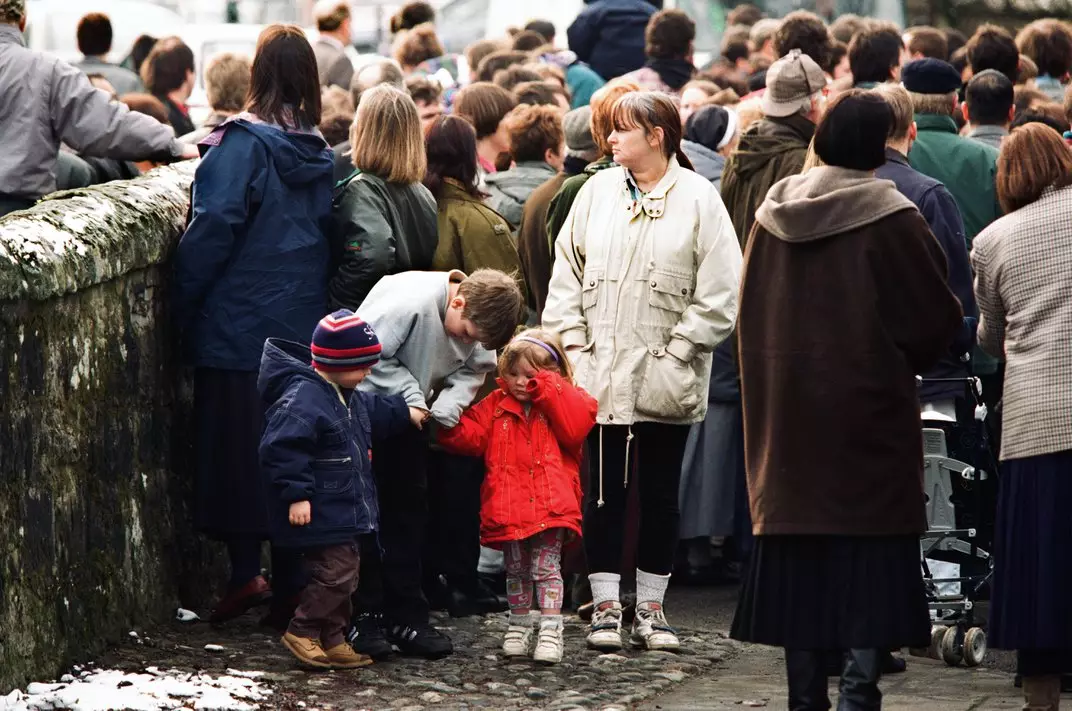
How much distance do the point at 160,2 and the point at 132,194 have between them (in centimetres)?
2111

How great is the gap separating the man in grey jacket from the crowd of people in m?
0.01

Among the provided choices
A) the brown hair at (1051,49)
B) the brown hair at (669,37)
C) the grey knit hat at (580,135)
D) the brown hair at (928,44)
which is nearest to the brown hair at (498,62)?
the brown hair at (669,37)

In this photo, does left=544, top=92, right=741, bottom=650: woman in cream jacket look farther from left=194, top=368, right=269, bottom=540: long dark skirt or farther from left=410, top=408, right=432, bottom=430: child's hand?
left=194, top=368, right=269, bottom=540: long dark skirt

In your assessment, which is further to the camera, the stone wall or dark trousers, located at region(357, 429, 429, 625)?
dark trousers, located at region(357, 429, 429, 625)

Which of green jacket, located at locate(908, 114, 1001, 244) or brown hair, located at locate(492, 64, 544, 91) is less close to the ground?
brown hair, located at locate(492, 64, 544, 91)

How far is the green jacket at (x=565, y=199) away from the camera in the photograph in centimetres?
827

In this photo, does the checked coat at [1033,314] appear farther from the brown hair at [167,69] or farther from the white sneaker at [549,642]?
the brown hair at [167,69]

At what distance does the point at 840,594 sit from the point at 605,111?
9.37 feet

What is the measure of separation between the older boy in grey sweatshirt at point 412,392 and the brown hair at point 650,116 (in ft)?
2.68

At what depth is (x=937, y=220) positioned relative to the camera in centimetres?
789

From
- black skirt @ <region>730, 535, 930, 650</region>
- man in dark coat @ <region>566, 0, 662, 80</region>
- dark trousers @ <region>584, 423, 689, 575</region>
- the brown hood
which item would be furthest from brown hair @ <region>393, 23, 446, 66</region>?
black skirt @ <region>730, 535, 930, 650</region>

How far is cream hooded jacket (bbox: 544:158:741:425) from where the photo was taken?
7406 mm

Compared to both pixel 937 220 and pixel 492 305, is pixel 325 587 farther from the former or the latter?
pixel 937 220

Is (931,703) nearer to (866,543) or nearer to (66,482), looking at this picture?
(866,543)
